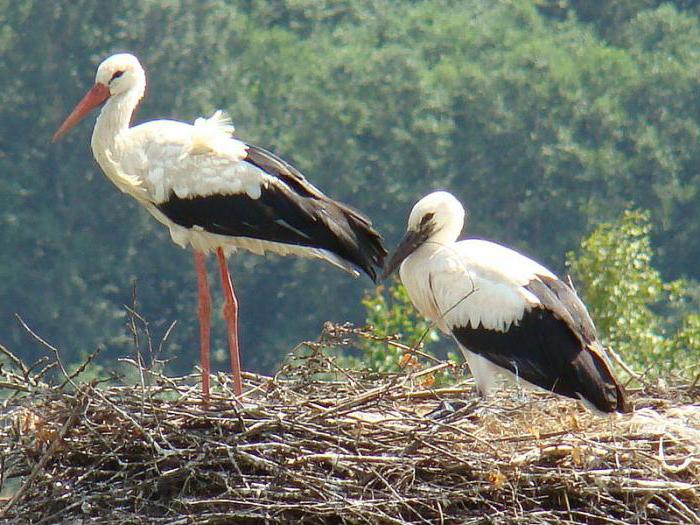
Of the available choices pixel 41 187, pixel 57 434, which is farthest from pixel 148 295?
pixel 57 434

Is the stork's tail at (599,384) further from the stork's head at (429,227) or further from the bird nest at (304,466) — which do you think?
the stork's head at (429,227)

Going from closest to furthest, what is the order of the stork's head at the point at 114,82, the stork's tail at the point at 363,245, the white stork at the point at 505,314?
the white stork at the point at 505,314, the stork's tail at the point at 363,245, the stork's head at the point at 114,82

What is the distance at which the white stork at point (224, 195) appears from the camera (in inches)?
344

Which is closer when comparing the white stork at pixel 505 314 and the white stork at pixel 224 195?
→ the white stork at pixel 505 314

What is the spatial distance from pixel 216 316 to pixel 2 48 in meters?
8.62

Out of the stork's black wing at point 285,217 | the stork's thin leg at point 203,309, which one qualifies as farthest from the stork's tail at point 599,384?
the stork's thin leg at point 203,309

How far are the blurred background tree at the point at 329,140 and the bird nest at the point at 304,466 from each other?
18770 millimetres

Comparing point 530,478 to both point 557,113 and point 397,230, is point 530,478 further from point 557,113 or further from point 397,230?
point 557,113

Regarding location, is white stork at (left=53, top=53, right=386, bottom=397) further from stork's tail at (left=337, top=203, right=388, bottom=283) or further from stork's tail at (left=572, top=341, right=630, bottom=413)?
stork's tail at (left=572, top=341, right=630, bottom=413)

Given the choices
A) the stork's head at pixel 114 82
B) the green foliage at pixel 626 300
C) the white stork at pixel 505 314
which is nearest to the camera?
the white stork at pixel 505 314

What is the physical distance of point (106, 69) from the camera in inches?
367

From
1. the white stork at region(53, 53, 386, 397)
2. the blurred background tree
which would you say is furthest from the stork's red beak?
the blurred background tree

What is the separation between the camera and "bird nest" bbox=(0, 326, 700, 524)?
7195 mm

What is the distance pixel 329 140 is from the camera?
33188 millimetres
